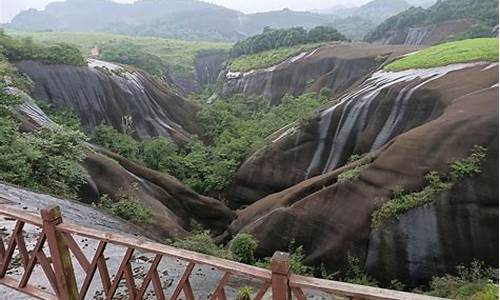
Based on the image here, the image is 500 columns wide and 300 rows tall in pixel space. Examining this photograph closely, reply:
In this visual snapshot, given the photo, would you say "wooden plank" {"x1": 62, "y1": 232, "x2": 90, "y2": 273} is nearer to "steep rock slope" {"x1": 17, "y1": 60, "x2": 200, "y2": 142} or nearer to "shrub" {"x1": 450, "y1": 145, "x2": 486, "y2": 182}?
"shrub" {"x1": 450, "y1": 145, "x2": 486, "y2": 182}

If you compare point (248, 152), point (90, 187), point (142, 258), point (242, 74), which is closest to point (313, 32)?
point (242, 74)

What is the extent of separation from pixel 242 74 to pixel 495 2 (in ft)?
123

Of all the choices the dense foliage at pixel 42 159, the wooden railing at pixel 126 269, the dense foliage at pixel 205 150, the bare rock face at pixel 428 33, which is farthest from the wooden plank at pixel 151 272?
the bare rock face at pixel 428 33

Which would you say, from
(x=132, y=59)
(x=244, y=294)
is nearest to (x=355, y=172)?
(x=244, y=294)

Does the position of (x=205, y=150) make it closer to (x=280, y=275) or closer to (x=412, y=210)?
(x=412, y=210)

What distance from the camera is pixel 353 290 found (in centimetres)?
370

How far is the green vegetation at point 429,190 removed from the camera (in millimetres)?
11734

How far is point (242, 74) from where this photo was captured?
175ft

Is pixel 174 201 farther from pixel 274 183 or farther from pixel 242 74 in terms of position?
pixel 242 74

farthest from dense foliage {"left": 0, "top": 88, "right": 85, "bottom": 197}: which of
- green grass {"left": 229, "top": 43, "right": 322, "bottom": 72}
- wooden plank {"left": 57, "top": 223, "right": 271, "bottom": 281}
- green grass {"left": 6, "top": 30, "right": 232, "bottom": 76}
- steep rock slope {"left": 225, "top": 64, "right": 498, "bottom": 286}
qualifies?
green grass {"left": 6, "top": 30, "right": 232, "bottom": 76}

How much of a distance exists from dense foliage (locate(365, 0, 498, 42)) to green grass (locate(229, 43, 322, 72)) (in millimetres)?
21857

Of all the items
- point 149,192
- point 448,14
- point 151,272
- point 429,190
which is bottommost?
point 149,192

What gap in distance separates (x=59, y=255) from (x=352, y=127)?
653 inches

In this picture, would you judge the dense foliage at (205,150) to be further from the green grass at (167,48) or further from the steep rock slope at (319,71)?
the green grass at (167,48)
